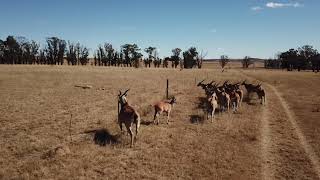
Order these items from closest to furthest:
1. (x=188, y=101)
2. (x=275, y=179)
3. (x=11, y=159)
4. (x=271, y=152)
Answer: (x=275, y=179)
(x=11, y=159)
(x=271, y=152)
(x=188, y=101)

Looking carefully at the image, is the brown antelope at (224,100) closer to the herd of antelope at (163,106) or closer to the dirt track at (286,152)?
the herd of antelope at (163,106)

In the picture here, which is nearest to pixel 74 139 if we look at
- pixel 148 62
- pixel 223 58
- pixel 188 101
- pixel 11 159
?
pixel 11 159

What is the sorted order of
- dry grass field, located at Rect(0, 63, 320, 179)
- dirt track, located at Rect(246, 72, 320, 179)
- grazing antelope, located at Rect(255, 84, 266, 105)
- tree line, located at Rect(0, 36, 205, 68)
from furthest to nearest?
1. tree line, located at Rect(0, 36, 205, 68)
2. grazing antelope, located at Rect(255, 84, 266, 105)
3. dirt track, located at Rect(246, 72, 320, 179)
4. dry grass field, located at Rect(0, 63, 320, 179)

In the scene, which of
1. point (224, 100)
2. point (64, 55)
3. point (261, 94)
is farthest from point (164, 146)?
point (64, 55)

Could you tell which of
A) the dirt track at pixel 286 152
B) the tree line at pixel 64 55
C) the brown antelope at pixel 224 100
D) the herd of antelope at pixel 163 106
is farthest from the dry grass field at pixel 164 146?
the tree line at pixel 64 55

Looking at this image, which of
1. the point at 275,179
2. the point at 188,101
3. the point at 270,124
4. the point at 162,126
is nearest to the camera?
the point at 275,179

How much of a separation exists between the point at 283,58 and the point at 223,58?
35258mm

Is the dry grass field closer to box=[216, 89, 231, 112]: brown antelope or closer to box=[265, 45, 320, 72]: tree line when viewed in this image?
box=[216, 89, 231, 112]: brown antelope

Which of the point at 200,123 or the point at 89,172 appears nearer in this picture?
the point at 89,172

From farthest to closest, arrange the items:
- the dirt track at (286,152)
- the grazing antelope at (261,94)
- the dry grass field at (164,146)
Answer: the grazing antelope at (261,94), the dirt track at (286,152), the dry grass field at (164,146)

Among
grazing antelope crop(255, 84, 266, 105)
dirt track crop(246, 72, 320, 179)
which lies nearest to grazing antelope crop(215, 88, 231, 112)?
dirt track crop(246, 72, 320, 179)

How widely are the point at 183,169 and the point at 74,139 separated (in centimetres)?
616

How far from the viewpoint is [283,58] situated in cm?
16350

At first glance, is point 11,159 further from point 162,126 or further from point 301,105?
point 301,105
